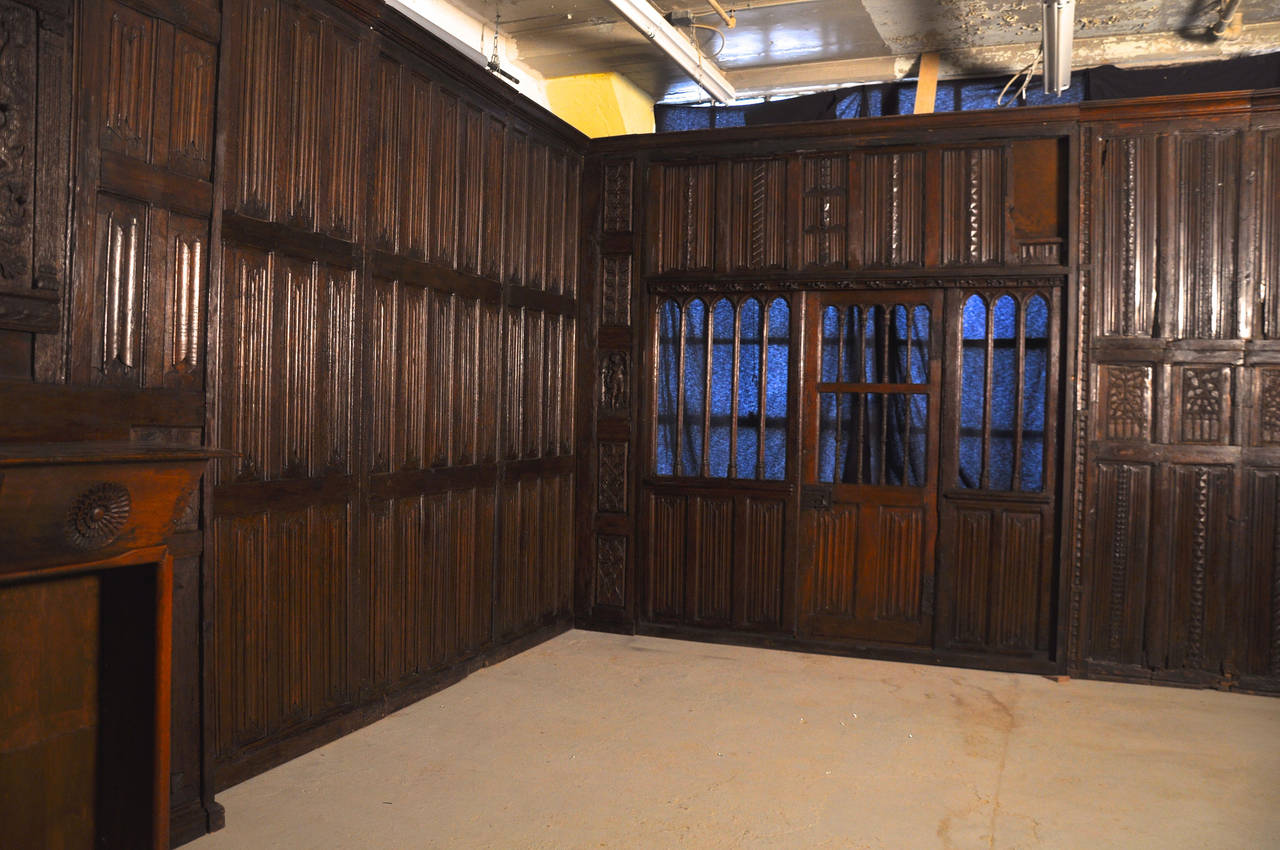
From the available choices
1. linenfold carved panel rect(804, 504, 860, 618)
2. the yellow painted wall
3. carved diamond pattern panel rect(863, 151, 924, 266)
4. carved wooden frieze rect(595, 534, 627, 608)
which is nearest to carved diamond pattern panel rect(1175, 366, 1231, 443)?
carved diamond pattern panel rect(863, 151, 924, 266)

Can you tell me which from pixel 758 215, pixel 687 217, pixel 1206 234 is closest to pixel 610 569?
pixel 687 217

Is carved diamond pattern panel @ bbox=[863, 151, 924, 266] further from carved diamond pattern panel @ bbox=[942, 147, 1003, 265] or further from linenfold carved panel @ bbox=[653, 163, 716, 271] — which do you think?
linenfold carved panel @ bbox=[653, 163, 716, 271]

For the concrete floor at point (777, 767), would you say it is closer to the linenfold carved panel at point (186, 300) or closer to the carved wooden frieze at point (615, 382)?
the linenfold carved panel at point (186, 300)

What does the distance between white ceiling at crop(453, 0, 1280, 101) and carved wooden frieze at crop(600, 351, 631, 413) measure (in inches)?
75.2

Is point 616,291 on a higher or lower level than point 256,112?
lower

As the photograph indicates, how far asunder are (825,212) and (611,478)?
2.01m

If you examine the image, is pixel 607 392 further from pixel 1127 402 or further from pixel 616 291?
pixel 1127 402

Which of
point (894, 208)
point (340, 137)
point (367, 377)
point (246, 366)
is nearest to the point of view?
point (246, 366)

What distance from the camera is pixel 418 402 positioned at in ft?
14.7

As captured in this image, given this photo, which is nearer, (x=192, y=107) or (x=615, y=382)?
(x=192, y=107)

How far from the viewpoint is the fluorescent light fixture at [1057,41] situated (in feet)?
14.6

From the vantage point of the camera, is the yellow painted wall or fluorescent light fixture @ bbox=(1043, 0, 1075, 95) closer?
fluorescent light fixture @ bbox=(1043, 0, 1075, 95)

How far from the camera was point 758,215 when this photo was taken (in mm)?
5777

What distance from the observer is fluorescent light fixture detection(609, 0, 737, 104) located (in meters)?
4.72
